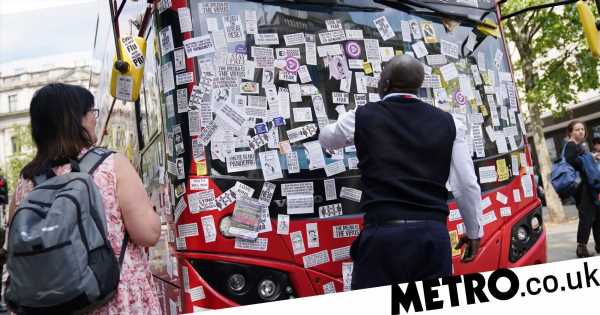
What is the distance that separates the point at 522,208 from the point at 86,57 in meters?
7.28

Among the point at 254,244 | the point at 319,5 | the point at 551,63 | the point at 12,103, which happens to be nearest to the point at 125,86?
the point at 254,244

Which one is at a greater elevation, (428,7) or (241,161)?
(428,7)

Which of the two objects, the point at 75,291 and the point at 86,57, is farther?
the point at 86,57

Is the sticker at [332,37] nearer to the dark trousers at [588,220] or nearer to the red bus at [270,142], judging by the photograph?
the red bus at [270,142]

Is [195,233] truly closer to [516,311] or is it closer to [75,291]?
[75,291]

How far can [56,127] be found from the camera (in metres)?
2.46

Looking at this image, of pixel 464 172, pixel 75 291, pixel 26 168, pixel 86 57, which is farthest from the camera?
pixel 86 57

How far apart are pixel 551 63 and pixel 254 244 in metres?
14.0

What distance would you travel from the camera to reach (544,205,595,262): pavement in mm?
7887

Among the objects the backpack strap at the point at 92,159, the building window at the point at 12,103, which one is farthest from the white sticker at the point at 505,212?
the building window at the point at 12,103

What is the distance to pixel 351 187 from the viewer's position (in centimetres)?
342

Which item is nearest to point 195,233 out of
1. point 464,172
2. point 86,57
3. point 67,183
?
point 67,183

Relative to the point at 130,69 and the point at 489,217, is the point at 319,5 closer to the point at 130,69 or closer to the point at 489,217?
the point at 130,69

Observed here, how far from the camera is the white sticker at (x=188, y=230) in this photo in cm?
304
